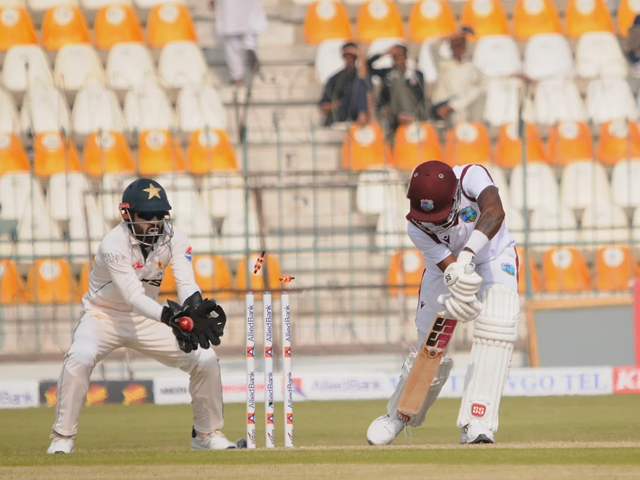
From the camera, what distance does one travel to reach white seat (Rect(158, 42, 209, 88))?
13.5m

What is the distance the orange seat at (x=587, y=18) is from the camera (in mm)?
14672

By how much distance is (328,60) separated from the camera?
44.9 ft

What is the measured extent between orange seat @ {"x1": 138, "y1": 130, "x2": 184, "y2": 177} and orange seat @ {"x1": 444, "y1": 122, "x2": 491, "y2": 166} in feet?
9.12

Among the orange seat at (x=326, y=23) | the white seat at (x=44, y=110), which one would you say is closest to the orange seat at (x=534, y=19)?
the orange seat at (x=326, y=23)

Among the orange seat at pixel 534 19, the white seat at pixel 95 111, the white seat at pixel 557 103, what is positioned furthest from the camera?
the orange seat at pixel 534 19

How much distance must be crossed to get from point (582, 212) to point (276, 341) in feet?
12.4

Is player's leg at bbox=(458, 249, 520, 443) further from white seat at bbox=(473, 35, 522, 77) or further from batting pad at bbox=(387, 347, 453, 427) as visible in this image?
white seat at bbox=(473, 35, 522, 77)

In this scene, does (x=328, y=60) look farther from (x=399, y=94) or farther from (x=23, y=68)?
(x=23, y=68)

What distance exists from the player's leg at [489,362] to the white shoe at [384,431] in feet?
1.39

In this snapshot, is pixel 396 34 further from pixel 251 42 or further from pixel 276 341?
pixel 276 341

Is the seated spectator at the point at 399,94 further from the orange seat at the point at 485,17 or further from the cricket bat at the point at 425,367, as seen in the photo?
the cricket bat at the point at 425,367

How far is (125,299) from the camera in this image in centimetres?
595

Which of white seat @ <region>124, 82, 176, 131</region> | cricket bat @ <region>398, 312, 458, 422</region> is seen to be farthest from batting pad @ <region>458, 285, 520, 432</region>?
white seat @ <region>124, 82, 176, 131</region>

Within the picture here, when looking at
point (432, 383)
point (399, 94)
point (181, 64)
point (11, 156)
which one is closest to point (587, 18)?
point (399, 94)
